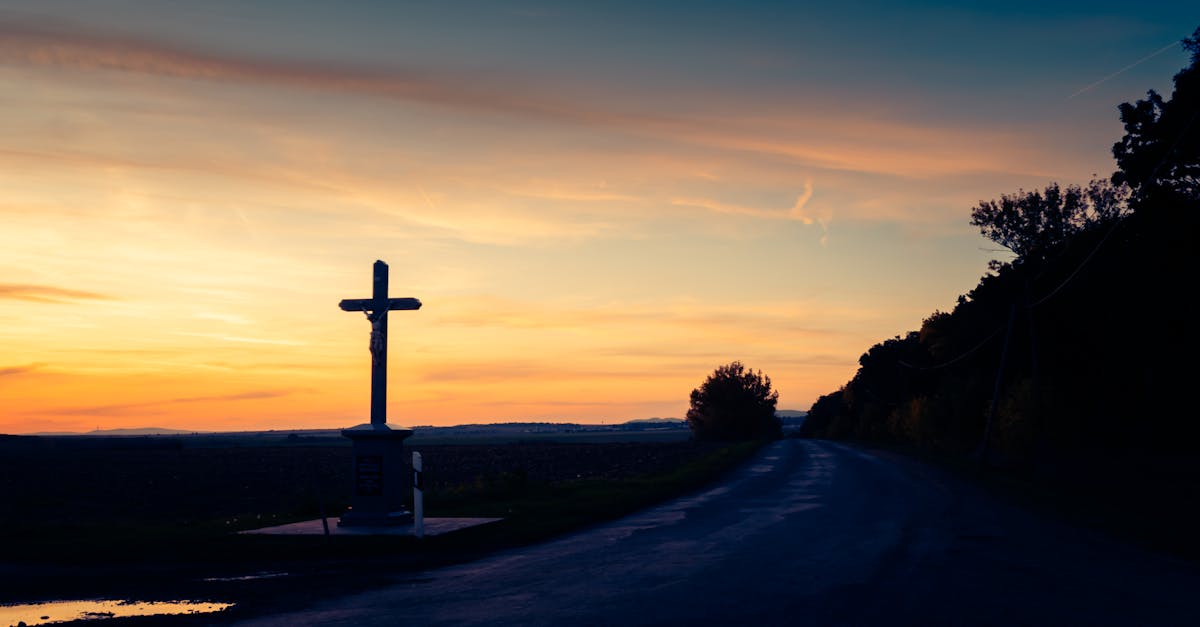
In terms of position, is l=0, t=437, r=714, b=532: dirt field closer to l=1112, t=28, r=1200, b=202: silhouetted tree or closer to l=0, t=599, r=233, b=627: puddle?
l=0, t=599, r=233, b=627: puddle

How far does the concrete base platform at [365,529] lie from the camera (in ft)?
56.3

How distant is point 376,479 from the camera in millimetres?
18953

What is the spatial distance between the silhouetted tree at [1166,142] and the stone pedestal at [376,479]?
3134cm

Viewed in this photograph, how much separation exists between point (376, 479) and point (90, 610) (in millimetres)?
8274

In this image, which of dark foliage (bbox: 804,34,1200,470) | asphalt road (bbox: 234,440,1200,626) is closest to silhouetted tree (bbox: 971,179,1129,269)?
dark foliage (bbox: 804,34,1200,470)

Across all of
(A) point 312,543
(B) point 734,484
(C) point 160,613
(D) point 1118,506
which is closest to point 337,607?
(C) point 160,613

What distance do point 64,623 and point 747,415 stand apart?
14147 cm

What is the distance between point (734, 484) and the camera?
34406 millimetres

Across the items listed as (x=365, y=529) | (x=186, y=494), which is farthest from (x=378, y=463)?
(x=186, y=494)

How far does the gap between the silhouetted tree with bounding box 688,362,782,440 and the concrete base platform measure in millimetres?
130245

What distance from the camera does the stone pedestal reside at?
61.8 feet

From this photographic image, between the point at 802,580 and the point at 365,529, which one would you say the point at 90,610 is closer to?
the point at 365,529

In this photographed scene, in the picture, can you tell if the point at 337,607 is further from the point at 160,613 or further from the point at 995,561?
the point at 995,561

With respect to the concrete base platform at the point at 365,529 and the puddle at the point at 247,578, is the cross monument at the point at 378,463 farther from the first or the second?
the puddle at the point at 247,578
